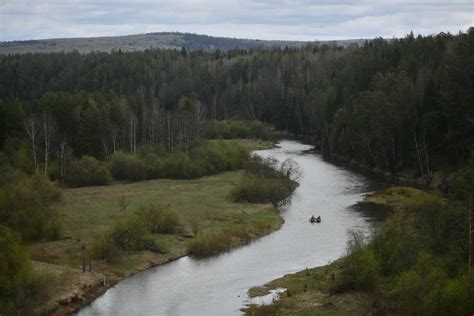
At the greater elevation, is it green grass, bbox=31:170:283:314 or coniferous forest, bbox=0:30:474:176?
coniferous forest, bbox=0:30:474:176

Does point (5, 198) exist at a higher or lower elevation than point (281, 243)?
higher

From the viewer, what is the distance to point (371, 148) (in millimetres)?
103750

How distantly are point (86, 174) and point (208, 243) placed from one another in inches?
1395

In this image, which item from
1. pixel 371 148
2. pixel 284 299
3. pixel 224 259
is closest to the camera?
pixel 284 299

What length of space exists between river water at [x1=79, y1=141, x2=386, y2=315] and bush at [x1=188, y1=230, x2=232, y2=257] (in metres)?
1.24

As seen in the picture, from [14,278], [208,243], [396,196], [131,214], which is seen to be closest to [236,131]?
[396,196]

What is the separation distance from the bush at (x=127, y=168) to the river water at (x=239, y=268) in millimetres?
24549

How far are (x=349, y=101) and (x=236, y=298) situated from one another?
7740 cm

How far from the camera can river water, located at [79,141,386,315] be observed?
43.2 meters

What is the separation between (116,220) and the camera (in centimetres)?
5719

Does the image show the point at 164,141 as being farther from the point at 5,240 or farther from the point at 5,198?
the point at 5,240

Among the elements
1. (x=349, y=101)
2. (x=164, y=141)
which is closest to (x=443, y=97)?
(x=349, y=101)

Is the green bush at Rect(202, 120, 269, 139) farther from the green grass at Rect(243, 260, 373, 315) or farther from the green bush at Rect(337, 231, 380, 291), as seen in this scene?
the green bush at Rect(337, 231, 380, 291)

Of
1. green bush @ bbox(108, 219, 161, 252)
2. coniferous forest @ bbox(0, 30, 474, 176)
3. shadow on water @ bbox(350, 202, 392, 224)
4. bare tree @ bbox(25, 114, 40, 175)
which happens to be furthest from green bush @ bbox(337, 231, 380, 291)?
bare tree @ bbox(25, 114, 40, 175)
